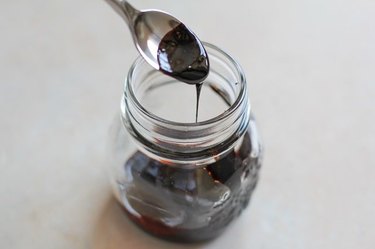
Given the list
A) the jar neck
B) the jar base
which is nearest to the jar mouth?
the jar neck

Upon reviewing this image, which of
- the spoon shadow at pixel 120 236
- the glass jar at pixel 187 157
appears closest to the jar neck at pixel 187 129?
the glass jar at pixel 187 157

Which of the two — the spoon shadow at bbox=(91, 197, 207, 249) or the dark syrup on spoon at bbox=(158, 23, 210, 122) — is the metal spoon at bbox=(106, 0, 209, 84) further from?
the spoon shadow at bbox=(91, 197, 207, 249)

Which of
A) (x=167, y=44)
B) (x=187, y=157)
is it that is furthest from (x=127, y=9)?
(x=187, y=157)

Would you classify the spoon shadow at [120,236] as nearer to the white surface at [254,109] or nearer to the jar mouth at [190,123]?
the white surface at [254,109]

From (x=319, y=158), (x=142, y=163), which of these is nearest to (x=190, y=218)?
(x=142, y=163)

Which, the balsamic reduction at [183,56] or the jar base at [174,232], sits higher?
the balsamic reduction at [183,56]
